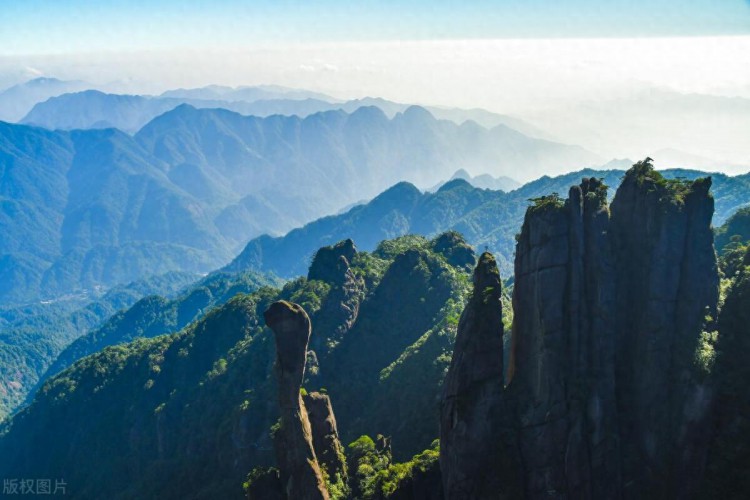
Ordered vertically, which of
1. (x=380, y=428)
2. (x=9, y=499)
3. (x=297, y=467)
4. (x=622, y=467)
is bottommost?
(x=9, y=499)

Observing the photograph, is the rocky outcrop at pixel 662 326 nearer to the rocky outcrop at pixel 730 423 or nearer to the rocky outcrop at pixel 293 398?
the rocky outcrop at pixel 730 423

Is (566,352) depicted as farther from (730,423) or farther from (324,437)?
(324,437)

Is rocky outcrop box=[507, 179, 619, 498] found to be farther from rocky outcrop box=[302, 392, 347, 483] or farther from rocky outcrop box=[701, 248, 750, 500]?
rocky outcrop box=[302, 392, 347, 483]

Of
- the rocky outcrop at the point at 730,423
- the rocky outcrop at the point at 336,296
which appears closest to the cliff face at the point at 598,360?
the rocky outcrop at the point at 730,423

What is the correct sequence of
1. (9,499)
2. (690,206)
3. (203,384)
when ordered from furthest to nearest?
1. (9,499)
2. (203,384)
3. (690,206)

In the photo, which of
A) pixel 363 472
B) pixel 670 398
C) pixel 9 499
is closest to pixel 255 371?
pixel 363 472

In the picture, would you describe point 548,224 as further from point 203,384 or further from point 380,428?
point 203,384

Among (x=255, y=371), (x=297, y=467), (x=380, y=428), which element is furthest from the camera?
(x=255, y=371)
